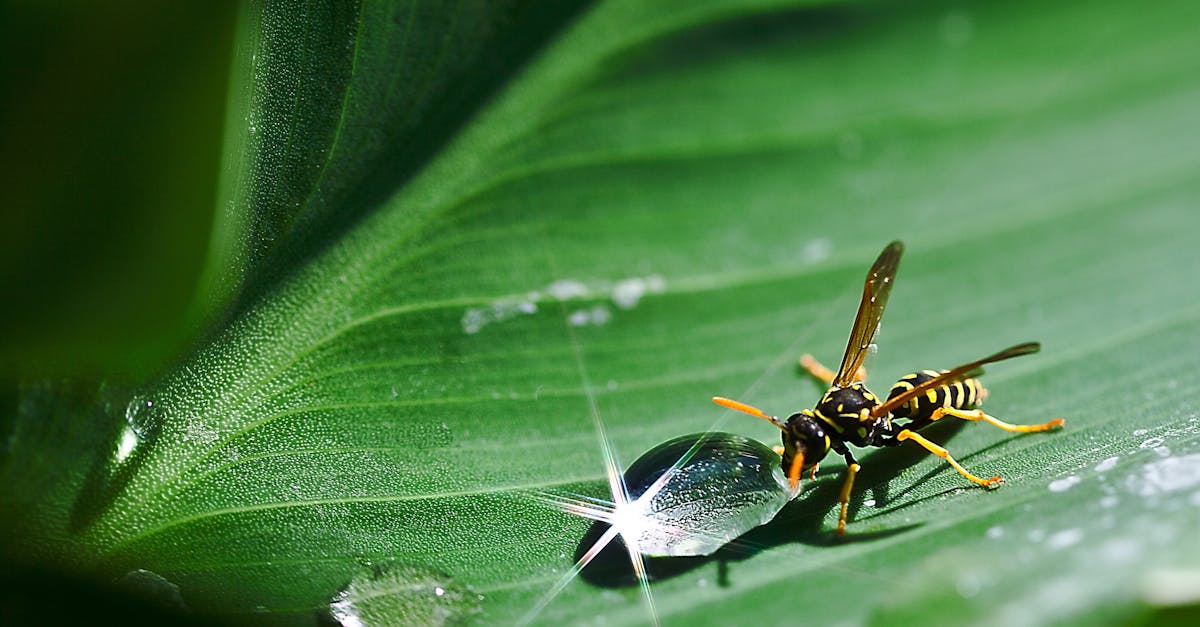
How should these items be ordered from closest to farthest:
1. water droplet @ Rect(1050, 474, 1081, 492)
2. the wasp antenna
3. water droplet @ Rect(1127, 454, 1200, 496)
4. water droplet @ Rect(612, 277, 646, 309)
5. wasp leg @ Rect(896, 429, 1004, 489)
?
water droplet @ Rect(1127, 454, 1200, 496) < water droplet @ Rect(1050, 474, 1081, 492) < wasp leg @ Rect(896, 429, 1004, 489) < the wasp antenna < water droplet @ Rect(612, 277, 646, 309)

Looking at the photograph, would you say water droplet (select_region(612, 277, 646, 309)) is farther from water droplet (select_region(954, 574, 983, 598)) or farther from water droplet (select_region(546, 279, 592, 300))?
water droplet (select_region(954, 574, 983, 598))

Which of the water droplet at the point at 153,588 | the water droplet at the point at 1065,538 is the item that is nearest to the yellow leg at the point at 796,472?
the water droplet at the point at 1065,538

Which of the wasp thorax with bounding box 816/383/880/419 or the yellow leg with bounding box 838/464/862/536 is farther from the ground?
the wasp thorax with bounding box 816/383/880/419

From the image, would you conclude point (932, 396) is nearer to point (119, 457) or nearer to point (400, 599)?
point (400, 599)

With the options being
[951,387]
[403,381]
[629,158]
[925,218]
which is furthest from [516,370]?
[925,218]

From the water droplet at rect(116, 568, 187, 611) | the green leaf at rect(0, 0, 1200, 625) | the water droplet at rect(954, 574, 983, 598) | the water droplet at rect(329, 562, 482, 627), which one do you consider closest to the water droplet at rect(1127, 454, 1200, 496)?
the green leaf at rect(0, 0, 1200, 625)

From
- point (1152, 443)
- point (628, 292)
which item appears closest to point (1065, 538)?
point (1152, 443)

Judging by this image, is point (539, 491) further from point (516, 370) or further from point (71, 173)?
point (71, 173)
